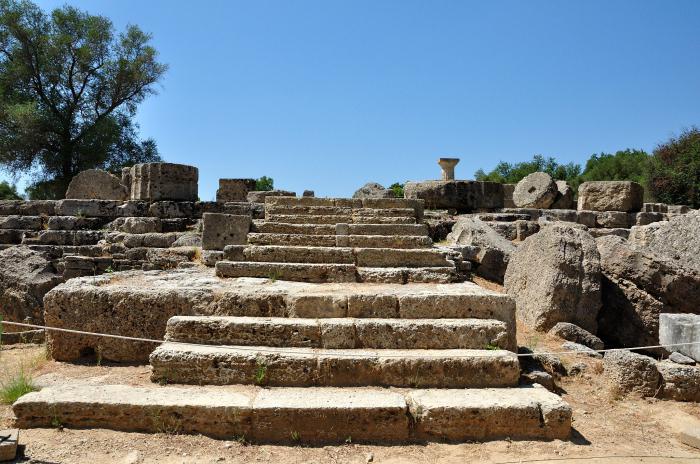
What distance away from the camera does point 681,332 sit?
5.10m

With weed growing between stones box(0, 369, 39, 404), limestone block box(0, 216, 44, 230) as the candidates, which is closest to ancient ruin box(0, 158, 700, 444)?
weed growing between stones box(0, 369, 39, 404)

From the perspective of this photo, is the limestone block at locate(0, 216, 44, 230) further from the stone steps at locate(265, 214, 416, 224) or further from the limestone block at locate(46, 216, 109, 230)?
the stone steps at locate(265, 214, 416, 224)

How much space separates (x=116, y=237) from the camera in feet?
30.6

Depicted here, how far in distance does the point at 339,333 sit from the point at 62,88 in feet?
77.2

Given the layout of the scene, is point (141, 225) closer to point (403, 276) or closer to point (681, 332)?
point (403, 276)

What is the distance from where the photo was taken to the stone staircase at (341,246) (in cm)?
592

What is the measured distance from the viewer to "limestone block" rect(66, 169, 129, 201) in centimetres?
1271

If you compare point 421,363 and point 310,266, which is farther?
point 310,266

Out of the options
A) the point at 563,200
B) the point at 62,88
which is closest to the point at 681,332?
the point at 563,200

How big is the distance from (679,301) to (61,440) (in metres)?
6.08

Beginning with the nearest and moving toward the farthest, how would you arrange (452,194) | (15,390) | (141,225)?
(15,390) < (141,225) < (452,194)

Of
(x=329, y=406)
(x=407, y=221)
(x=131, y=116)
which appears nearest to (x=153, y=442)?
(x=329, y=406)

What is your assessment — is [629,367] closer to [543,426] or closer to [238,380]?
[543,426]

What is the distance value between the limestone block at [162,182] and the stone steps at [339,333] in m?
6.09
